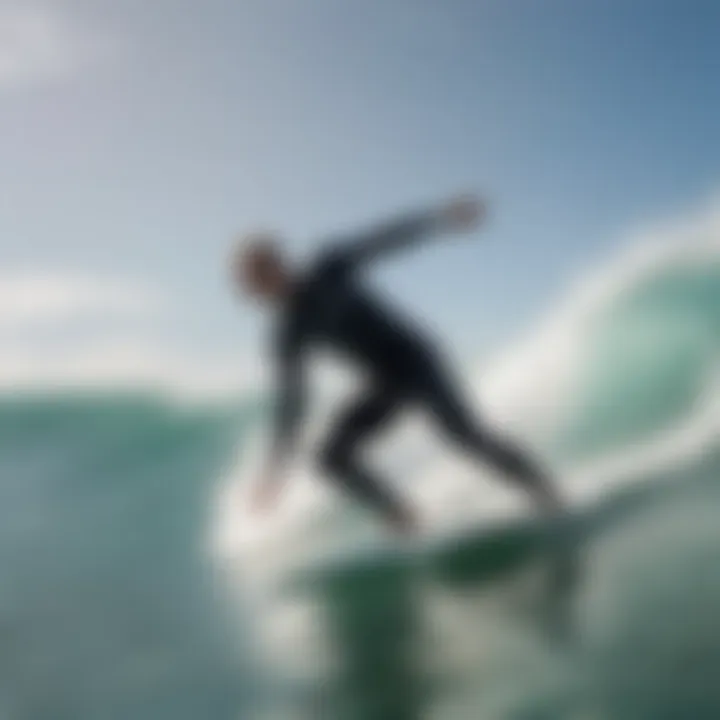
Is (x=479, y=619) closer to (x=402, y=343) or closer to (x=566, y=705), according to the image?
(x=566, y=705)

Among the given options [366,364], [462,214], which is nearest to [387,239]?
[462,214]

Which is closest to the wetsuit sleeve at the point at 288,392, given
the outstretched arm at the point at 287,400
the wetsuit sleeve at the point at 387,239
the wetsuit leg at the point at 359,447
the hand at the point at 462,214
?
the outstretched arm at the point at 287,400

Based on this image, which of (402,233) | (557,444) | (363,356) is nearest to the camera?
(402,233)

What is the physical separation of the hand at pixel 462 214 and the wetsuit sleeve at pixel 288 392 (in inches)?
16.3

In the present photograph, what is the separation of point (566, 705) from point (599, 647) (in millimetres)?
142

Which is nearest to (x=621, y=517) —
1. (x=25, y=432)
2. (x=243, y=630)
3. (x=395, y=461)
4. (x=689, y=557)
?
(x=689, y=557)

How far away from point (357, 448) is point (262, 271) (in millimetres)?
440

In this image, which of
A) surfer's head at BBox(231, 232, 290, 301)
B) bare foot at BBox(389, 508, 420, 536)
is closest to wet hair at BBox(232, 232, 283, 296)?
surfer's head at BBox(231, 232, 290, 301)

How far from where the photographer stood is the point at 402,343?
2.19 m

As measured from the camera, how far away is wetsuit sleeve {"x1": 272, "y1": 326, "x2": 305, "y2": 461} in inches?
84.1

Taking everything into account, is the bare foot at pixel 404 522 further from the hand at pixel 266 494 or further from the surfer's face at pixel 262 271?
the surfer's face at pixel 262 271

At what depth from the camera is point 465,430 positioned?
222 cm

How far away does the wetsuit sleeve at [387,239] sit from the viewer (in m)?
2.05

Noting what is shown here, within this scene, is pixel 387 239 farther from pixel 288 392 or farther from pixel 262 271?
pixel 288 392
